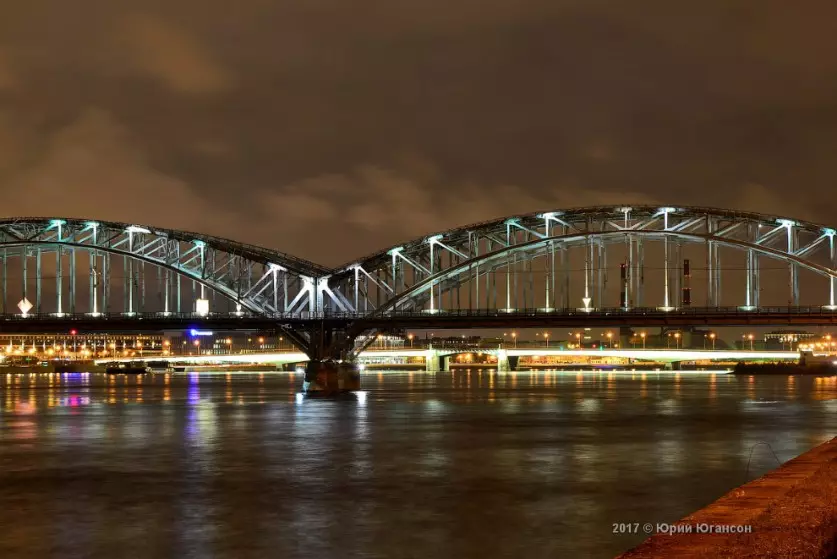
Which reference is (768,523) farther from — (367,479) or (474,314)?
(474,314)

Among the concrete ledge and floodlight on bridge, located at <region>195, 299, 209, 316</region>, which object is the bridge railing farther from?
the concrete ledge

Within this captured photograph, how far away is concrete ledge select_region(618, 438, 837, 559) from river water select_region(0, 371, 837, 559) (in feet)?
15.4

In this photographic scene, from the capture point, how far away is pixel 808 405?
234ft

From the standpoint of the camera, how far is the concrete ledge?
11203mm

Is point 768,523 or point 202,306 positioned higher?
point 202,306

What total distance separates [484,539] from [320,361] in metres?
78.8

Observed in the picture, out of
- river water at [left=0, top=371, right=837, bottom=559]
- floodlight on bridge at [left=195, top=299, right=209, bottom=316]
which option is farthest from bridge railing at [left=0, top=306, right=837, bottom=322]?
river water at [left=0, top=371, right=837, bottom=559]

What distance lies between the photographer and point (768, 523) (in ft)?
41.3

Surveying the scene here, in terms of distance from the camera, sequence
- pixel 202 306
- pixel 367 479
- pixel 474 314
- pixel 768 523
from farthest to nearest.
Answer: pixel 202 306 → pixel 474 314 → pixel 367 479 → pixel 768 523

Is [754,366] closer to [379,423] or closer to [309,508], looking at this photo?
[379,423]

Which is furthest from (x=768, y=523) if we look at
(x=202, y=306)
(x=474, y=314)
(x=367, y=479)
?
(x=202, y=306)

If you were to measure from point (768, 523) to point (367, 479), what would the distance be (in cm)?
1941

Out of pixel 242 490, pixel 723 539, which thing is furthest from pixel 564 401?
pixel 723 539

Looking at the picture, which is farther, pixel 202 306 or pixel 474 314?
pixel 202 306
